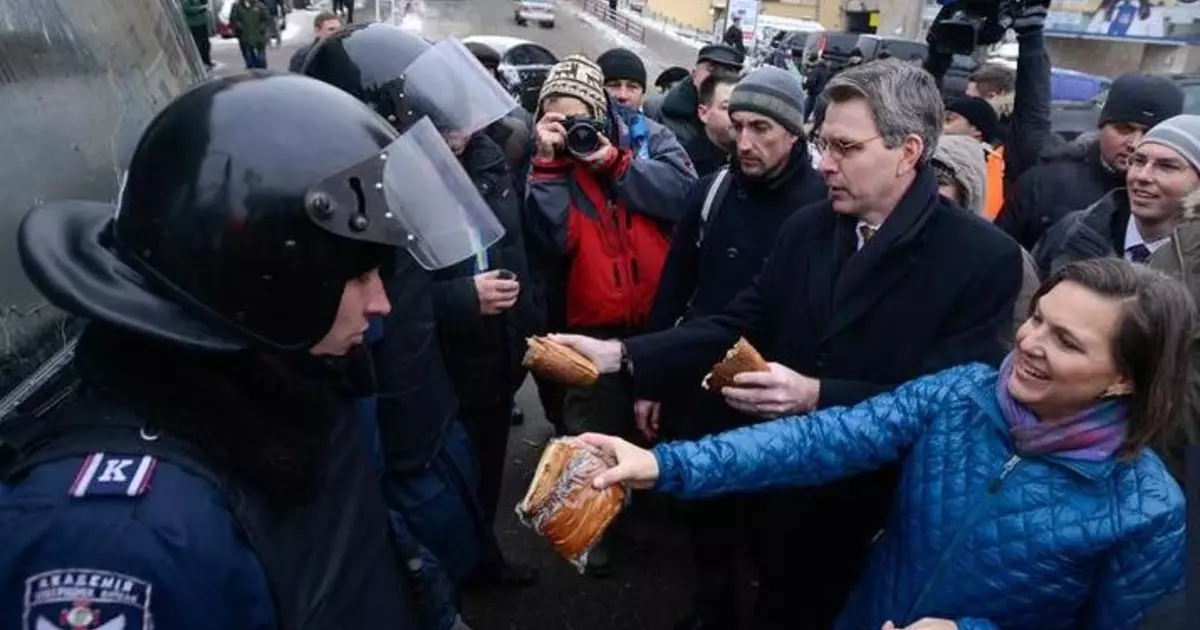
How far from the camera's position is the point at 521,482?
14.6 feet

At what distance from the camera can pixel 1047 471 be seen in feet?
5.56

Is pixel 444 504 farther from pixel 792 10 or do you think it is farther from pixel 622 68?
pixel 792 10

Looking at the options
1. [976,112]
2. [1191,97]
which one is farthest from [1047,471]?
[1191,97]

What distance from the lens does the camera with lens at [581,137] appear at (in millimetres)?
3387

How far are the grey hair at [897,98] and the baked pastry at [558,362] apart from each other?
3.25 feet

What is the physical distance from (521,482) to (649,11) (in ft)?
147

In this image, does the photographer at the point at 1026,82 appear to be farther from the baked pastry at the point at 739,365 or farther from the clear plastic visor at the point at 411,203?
the clear plastic visor at the point at 411,203

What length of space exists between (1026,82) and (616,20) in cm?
3926

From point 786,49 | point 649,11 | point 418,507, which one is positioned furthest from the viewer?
point 649,11

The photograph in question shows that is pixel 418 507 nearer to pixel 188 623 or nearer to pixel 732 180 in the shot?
pixel 188 623

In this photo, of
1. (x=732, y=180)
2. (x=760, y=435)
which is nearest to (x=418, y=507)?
(x=760, y=435)

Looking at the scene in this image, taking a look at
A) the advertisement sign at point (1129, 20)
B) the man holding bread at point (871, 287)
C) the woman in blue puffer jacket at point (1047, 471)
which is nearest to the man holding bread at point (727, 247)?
the man holding bread at point (871, 287)

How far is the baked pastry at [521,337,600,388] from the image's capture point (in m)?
2.41

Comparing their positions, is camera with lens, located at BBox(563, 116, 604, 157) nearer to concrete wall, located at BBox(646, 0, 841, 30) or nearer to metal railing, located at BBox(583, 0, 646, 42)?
metal railing, located at BBox(583, 0, 646, 42)
